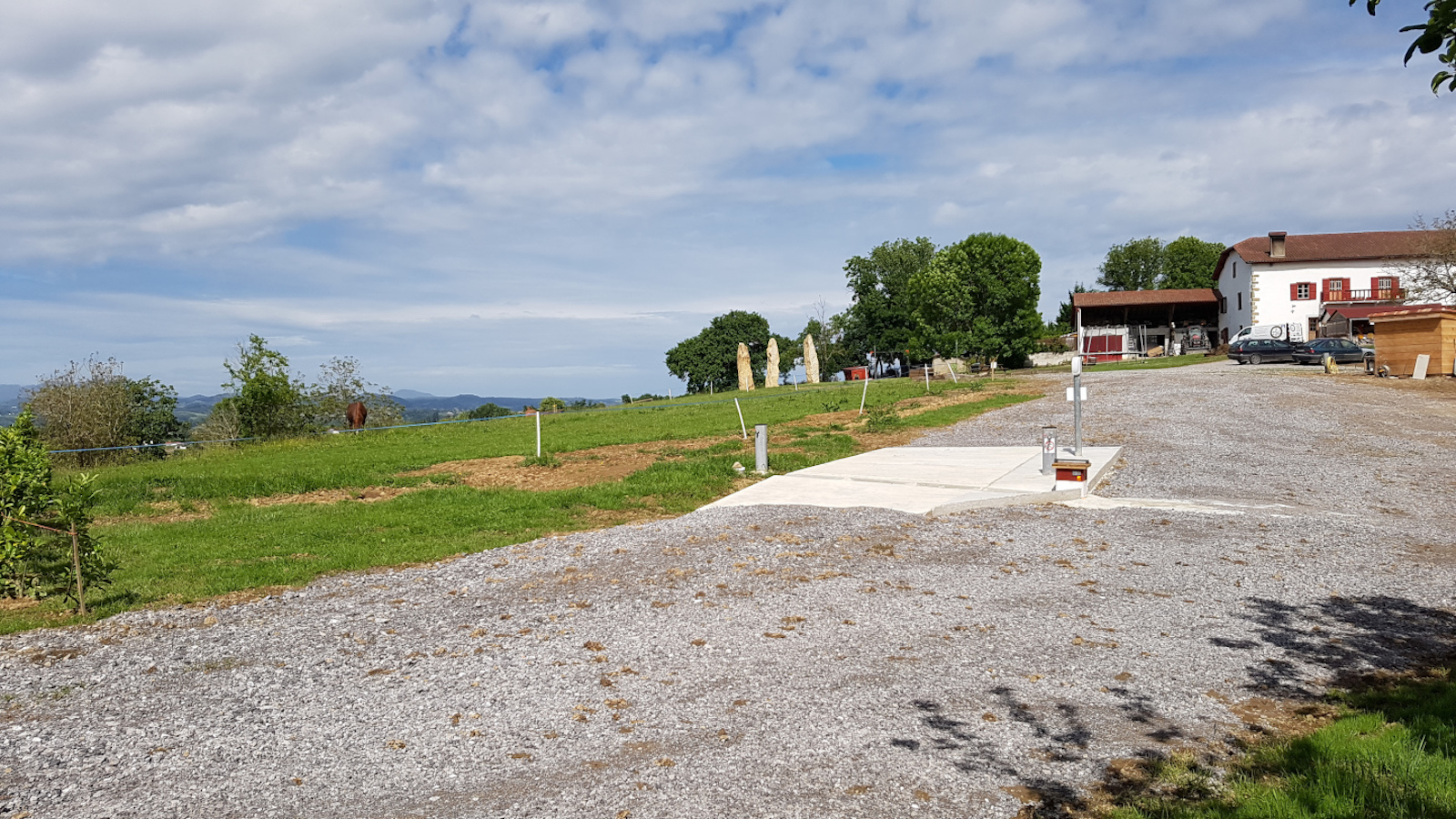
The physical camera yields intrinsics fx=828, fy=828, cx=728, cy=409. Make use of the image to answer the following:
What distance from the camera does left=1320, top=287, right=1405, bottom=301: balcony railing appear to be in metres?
52.0

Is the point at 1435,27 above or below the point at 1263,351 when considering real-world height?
above

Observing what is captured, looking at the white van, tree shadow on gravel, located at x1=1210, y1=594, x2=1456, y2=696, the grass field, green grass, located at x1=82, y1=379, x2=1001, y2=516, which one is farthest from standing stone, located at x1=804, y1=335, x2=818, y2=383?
tree shadow on gravel, located at x1=1210, y1=594, x2=1456, y2=696

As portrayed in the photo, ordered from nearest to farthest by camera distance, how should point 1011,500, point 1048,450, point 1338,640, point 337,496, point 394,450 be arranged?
point 1338,640
point 1011,500
point 1048,450
point 337,496
point 394,450

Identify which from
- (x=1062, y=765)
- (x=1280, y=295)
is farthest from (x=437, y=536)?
(x=1280, y=295)

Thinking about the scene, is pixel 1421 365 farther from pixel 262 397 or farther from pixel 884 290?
pixel 884 290

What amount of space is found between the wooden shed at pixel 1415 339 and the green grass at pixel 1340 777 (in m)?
30.1

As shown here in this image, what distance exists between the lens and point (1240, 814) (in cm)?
351

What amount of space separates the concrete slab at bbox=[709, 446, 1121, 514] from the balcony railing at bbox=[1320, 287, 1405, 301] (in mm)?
49685

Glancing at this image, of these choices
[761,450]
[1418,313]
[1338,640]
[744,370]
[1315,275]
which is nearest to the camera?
[1338,640]

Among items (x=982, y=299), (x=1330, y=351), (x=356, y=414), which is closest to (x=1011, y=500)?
(x=356, y=414)

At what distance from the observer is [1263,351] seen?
3709 cm

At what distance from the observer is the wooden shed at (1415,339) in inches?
1072

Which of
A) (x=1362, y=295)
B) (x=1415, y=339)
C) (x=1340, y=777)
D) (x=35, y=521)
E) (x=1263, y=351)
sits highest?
(x=1362, y=295)

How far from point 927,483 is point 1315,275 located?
181 ft
